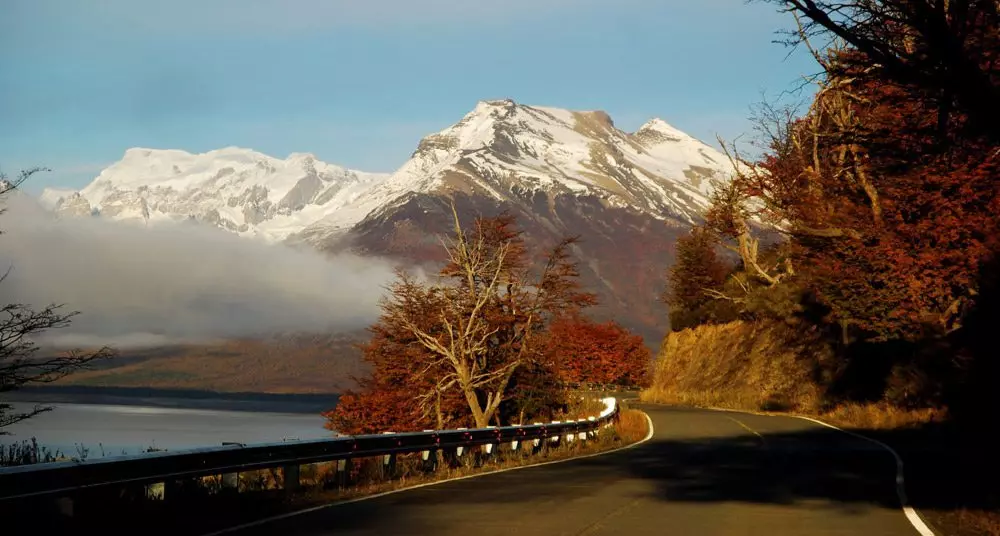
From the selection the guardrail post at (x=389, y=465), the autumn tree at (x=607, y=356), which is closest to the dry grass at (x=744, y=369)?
the guardrail post at (x=389, y=465)

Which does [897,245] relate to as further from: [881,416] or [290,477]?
[290,477]

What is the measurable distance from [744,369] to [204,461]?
5325 centimetres

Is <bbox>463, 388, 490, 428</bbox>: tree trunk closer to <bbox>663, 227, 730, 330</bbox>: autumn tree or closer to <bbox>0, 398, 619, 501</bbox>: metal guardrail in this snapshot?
<bbox>0, 398, 619, 501</bbox>: metal guardrail

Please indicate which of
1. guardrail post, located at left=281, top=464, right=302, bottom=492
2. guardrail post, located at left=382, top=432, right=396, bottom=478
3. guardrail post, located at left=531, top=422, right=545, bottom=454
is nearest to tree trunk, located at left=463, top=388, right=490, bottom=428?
guardrail post, located at left=531, top=422, right=545, bottom=454

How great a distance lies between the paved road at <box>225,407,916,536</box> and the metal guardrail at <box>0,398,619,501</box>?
1.49 metres

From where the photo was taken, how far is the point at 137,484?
1354 centimetres

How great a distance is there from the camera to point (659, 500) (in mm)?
16766

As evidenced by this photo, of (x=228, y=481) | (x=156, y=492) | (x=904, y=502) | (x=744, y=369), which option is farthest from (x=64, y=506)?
(x=744, y=369)

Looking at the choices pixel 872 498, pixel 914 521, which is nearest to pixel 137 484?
pixel 914 521

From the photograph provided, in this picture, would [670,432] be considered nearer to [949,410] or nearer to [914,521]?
[949,410]

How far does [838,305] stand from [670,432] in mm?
9669

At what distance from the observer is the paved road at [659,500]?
1343 centimetres

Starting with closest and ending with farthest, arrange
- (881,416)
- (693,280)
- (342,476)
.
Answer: (342,476)
(881,416)
(693,280)

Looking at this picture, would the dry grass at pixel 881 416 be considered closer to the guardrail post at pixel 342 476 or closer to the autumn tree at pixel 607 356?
the guardrail post at pixel 342 476
